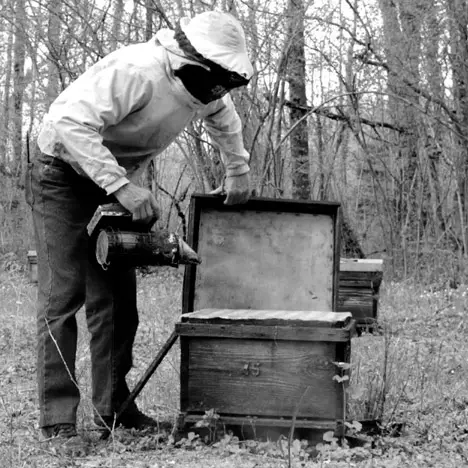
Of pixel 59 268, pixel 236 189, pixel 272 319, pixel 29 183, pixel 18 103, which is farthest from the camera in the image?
pixel 18 103

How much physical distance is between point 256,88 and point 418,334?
168 inches

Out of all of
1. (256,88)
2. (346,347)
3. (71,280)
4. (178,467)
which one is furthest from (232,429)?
(256,88)

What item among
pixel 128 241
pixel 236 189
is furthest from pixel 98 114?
pixel 236 189

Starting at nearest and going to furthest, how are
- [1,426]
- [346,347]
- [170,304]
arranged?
1. [346,347]
2. [1,426]
3. [170,304]

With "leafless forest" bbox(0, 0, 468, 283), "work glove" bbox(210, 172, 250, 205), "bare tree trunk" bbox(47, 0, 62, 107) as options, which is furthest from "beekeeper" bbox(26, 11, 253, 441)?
"bare tree trunk" bbox(47, 0, 62, 107)

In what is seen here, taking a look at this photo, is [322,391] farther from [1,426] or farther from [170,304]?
[170,304]

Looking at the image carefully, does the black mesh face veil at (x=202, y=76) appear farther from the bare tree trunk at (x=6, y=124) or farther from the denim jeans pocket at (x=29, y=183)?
the bare tree trunk at (x=6, y=124)

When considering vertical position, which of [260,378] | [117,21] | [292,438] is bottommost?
[292,438]

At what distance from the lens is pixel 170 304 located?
8.42m

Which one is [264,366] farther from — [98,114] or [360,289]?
[360,289]

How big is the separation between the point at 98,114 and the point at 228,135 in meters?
0.95

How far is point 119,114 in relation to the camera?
360 centimetres

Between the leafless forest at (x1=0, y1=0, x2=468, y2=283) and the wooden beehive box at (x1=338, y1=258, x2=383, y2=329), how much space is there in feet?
9.78

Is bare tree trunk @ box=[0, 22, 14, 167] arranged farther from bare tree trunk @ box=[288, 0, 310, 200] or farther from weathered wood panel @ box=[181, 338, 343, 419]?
weathered wood panel @ box=[181, 338, 343, 419]
